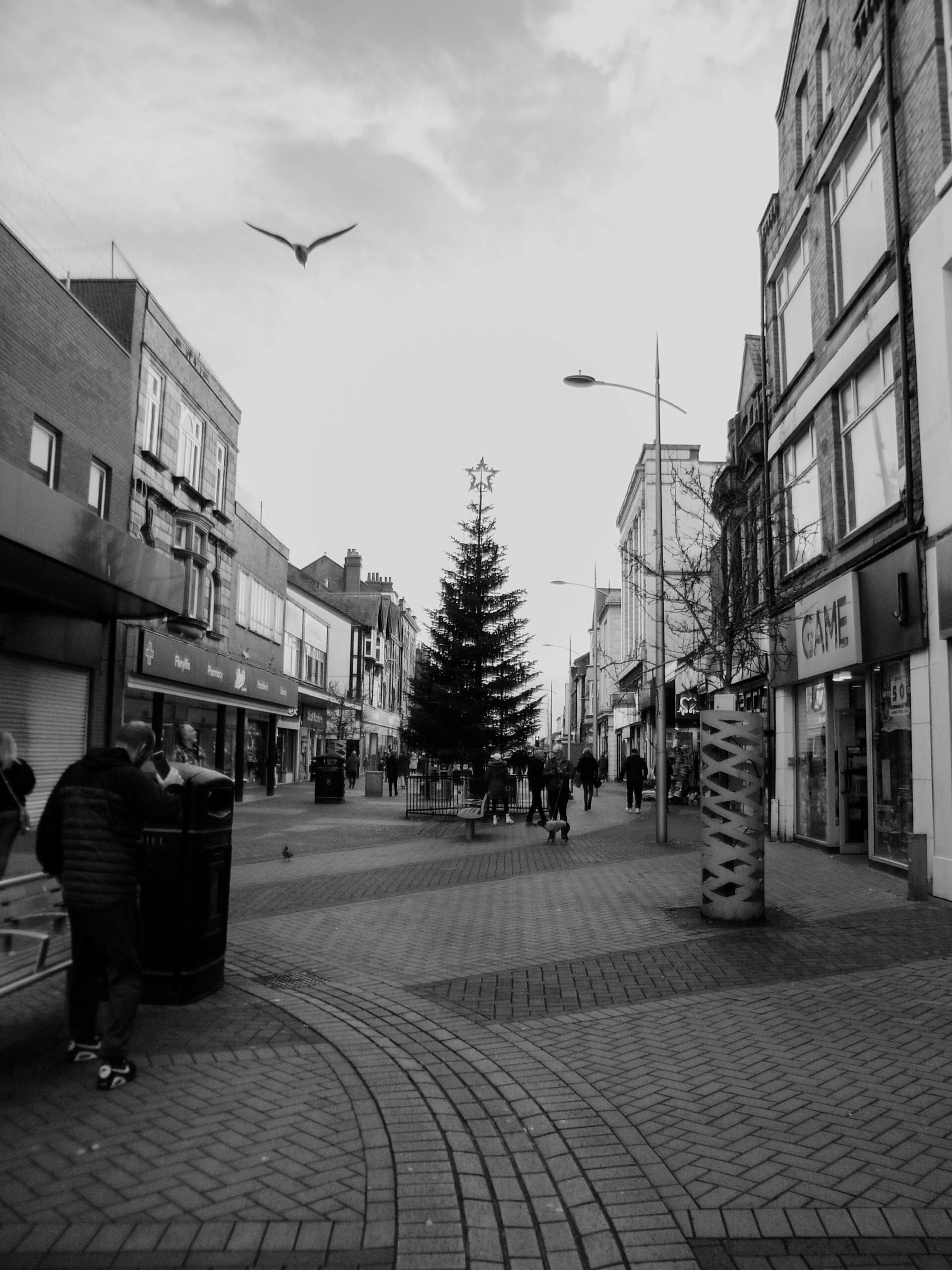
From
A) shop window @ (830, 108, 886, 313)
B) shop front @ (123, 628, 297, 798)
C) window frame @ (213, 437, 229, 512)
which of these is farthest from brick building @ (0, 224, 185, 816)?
shop window @ (830, 108, 886, 313)

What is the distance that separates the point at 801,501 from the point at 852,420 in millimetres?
2706

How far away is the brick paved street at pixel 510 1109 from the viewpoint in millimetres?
3385

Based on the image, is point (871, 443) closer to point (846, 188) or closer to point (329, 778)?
point (846, 188)

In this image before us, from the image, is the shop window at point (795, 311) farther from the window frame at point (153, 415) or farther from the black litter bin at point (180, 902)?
the black litter bin at point (180, 902)

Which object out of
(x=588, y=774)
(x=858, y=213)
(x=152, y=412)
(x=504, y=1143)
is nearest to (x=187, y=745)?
(x=504, y=1143)

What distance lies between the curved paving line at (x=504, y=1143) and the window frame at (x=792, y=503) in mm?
11104

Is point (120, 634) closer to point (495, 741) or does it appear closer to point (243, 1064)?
point (495, 741)

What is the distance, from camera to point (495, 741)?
1142 inches

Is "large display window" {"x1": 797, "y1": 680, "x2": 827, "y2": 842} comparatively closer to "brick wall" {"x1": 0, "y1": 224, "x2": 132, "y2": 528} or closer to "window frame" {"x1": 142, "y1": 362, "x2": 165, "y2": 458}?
"brick wall" {"x1": 0, "y1": 224, "x2": 132, "y2": 528}

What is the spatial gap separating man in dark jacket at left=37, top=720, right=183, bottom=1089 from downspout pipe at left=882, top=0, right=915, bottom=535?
9.91 metres

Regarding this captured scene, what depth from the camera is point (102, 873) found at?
4.91 meters

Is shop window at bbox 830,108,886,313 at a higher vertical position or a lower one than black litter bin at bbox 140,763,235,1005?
higher

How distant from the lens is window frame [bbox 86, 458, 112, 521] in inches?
773

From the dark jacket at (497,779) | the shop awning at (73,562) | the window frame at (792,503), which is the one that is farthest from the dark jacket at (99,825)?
the dark jacket at (497,779)
